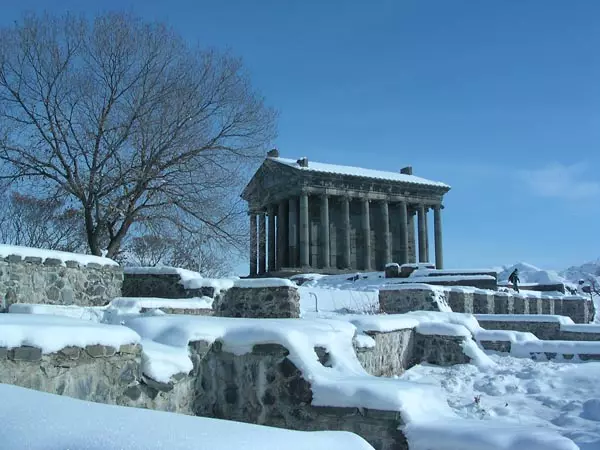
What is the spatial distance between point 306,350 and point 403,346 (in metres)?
5.57

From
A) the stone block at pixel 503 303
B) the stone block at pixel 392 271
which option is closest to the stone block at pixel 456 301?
the stone block at pixel 503 303

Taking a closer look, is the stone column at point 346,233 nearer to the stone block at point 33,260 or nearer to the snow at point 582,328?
the snow at point 582,328

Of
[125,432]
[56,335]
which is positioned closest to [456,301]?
[56,335]

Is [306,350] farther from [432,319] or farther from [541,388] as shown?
[432,319]

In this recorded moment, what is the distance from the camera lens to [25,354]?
454 cm

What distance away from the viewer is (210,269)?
81.1 feet

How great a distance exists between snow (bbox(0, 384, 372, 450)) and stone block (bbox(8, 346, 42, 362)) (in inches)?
56.3

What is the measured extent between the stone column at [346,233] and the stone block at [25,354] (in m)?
44.2

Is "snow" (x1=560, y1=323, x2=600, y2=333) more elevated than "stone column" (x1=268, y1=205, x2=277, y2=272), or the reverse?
"stone column" (x1=268, y1=205, x2=277, y2=272)

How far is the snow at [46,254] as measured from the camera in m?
10.5

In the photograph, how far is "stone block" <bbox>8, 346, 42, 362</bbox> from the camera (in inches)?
177

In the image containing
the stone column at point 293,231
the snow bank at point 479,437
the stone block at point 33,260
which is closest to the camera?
the snow bank at point 479,437

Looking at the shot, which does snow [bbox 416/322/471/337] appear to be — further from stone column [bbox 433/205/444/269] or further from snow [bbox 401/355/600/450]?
stone column [bbox 433/205/444/269]

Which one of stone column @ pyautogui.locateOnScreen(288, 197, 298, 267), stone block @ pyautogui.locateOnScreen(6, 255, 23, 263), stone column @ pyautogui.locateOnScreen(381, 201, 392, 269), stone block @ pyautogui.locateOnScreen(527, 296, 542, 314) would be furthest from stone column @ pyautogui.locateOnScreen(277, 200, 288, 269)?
stone block @ pyautogui.locateOnScreen(6, 255, 23, 263)
